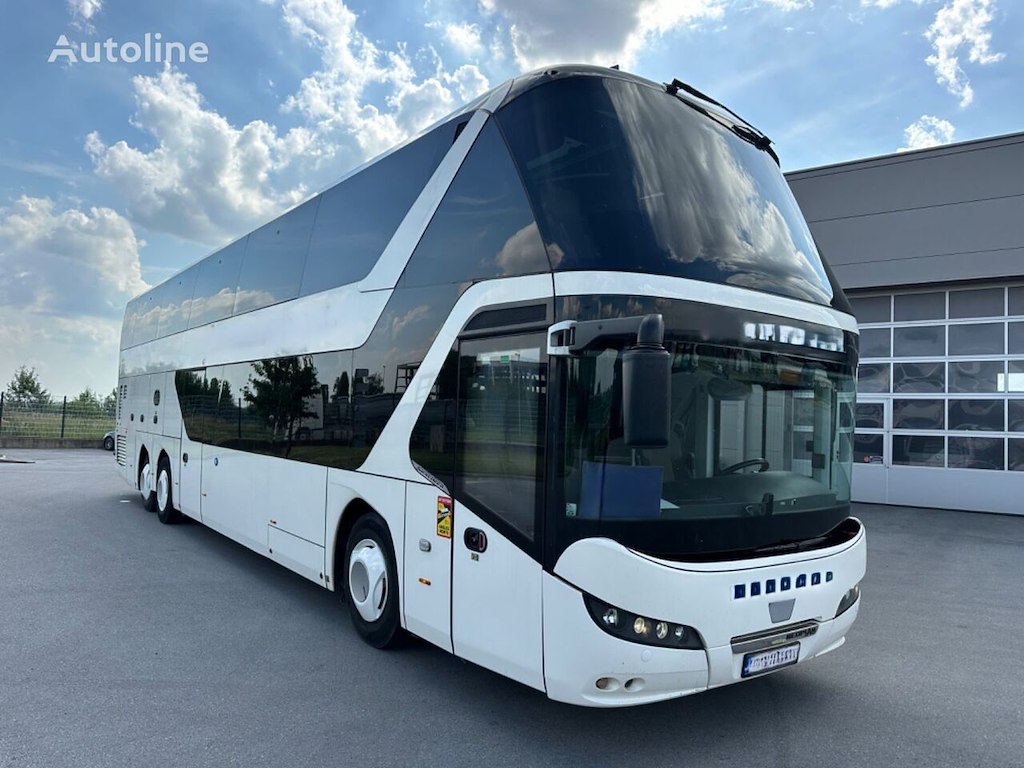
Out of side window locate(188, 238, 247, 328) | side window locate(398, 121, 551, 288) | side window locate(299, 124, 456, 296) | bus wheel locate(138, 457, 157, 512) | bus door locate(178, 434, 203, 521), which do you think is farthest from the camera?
bus wheel locate(138, 457, 157, 512)

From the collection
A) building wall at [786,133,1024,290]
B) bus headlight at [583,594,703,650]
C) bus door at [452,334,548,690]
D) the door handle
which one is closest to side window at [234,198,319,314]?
bus door at [452,334,548,690]

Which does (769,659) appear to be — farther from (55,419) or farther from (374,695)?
(55,419)

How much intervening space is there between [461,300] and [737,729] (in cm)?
308

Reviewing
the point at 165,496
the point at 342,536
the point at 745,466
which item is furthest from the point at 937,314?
the point at 165,496

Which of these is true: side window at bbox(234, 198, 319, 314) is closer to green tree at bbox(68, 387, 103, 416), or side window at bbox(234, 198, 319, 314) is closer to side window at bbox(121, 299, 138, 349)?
side window at bbox(121, 299, 138, 349)

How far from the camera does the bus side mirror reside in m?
3.14

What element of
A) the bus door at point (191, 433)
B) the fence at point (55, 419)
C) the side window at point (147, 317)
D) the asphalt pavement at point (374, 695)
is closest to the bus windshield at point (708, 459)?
the asphalt pavement at point (374, 695)

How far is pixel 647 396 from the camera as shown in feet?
10.3

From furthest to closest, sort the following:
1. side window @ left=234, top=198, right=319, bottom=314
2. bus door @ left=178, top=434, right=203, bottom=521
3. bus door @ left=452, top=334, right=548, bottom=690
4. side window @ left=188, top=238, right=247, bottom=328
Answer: bus door @ left=178, top=434, right=203, bottom=521 → side window @ left=188, top=238, right=247, bottom=328 → side window @ left=234, top=198, right=319, bottom=314 → bus door @ left=452, top=334, right=548, bottom=690

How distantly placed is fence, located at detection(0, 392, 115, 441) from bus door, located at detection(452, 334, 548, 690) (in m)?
30.8

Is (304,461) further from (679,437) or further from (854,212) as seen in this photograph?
(854,212)

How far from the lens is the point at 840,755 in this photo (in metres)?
3.79

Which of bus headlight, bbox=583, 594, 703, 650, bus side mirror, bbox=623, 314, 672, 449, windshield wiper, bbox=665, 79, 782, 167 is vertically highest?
windshield wiper, bbox=665, 79, 782, 167

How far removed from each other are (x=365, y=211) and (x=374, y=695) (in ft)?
12.6
